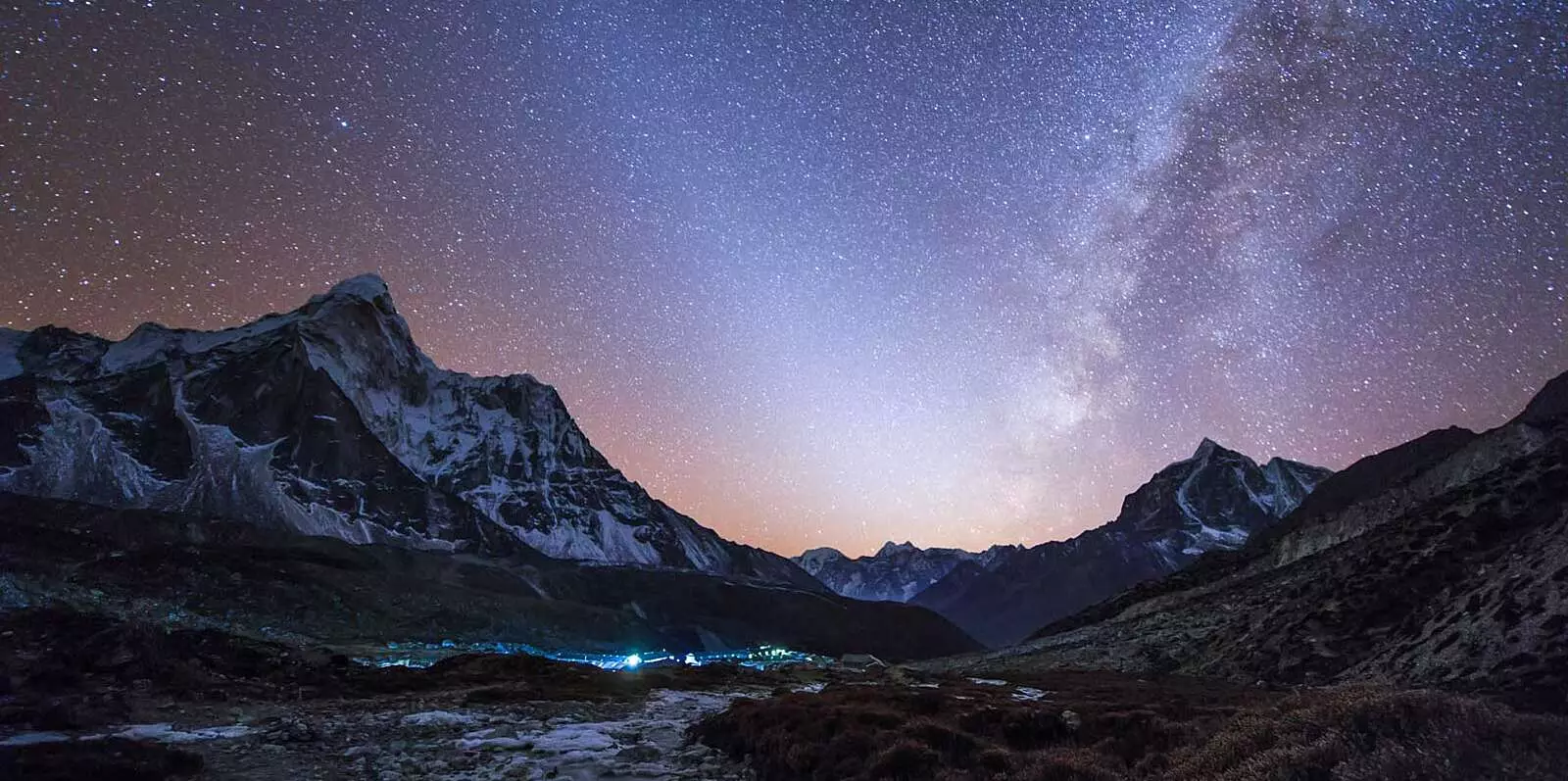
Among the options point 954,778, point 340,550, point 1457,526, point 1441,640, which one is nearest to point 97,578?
point 340,550

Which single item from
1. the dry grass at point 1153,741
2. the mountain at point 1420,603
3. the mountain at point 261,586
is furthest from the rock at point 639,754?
the mountain at point 261,586

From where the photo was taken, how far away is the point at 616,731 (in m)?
19.9

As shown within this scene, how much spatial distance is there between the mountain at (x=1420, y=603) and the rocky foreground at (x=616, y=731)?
756cm

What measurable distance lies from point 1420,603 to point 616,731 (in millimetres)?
38225

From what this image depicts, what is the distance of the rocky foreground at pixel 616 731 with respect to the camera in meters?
7.53

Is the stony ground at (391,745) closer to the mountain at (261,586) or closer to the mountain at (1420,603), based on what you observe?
the mountain at (1420,603)

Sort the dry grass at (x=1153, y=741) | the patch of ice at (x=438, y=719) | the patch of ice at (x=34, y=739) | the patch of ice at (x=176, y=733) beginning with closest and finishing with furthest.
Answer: the dry grass at (x=1153, y=741)
the patch of ice at (x=34, y=739)
the patch of ice at (x=176, y=733)
the patch of ice at (x=438, y=719)

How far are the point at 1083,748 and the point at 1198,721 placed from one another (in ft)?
8.69

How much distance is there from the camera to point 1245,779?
7680 millimetres

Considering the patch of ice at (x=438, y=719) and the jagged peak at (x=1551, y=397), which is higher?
the jagged peak at (x=1551, y=397)

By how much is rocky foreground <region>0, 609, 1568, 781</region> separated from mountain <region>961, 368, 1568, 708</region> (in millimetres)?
7563

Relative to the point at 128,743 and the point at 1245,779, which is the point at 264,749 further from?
the point at 1245,779

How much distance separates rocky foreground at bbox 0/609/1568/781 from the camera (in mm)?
7527

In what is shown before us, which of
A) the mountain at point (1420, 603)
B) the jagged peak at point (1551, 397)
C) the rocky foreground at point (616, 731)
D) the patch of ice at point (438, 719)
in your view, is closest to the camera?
the rocky foreground at point (616, 731)
